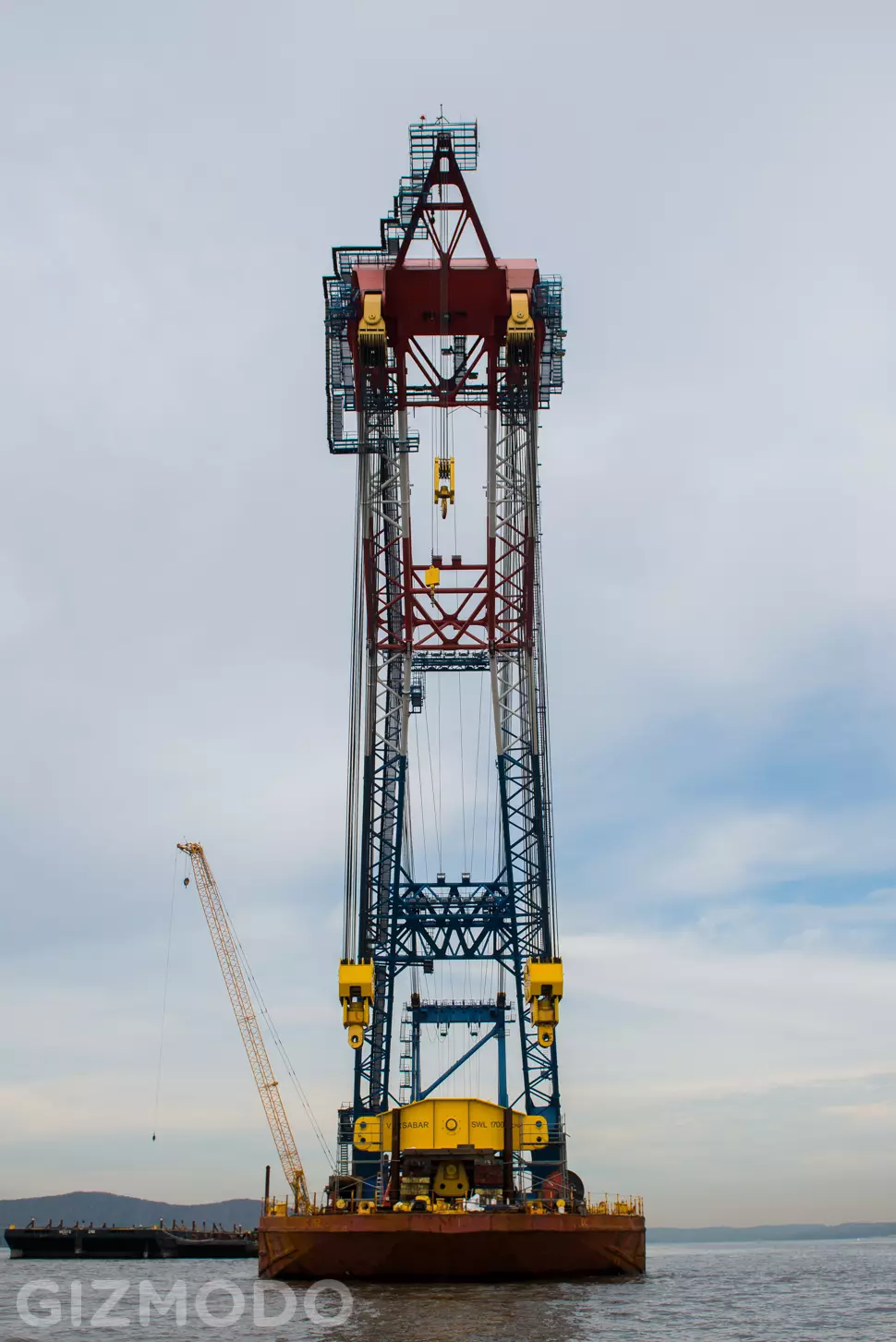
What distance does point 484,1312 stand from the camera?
101 ft

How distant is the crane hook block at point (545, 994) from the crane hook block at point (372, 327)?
25.3 m

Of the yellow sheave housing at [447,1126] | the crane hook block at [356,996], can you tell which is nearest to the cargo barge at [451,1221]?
the yellow sheave housing at [447,1126]

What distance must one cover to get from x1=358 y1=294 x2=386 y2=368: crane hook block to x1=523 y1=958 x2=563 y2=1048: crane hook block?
25.3 m

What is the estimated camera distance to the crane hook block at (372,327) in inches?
1984

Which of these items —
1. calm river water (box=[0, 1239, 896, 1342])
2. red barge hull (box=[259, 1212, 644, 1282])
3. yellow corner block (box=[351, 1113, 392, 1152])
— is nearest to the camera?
calm river water (box=[0, 1239, 896, 1342])

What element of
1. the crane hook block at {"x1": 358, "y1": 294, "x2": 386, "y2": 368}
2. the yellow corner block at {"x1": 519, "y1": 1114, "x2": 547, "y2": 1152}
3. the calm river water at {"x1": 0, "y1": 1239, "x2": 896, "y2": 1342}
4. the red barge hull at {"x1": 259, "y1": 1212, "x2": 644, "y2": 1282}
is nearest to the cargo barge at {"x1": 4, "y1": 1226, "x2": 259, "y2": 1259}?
the calm river water at {"x1": 0, "y1": 1239, "x2": 896, "y2": 1342}

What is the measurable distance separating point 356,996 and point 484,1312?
A: 779 inches

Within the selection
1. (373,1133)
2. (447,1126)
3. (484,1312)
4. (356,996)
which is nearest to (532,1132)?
(447,1126)

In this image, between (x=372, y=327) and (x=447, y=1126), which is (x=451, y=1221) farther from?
(x=372, y=327)

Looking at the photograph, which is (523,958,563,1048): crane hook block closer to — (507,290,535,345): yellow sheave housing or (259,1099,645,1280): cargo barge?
(259,1099,645,1280): cargo barge

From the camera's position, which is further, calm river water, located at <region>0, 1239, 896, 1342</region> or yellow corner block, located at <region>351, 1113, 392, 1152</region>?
yellow corner block, located at <region>351, 1113, 392, 1152</region>

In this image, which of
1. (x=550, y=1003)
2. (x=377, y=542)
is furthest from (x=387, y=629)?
(x=550, y=1003)

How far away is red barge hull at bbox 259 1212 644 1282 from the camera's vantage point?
37.0 metres

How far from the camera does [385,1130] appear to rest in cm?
4353
